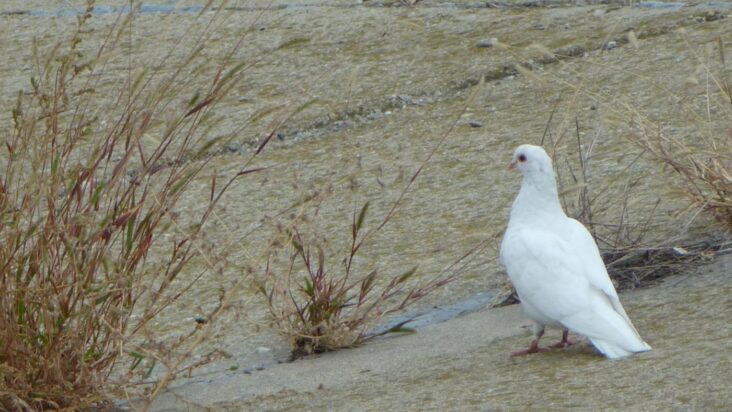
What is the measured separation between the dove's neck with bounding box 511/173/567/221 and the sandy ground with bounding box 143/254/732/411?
249 millimetres

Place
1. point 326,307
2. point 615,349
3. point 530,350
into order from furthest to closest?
point 326,307 → point 530,350 → point 615,349

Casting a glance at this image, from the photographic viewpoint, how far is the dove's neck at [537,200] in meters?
2.98

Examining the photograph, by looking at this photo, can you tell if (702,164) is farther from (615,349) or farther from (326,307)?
(326,307)

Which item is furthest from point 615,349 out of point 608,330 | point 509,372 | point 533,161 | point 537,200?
point 533,161

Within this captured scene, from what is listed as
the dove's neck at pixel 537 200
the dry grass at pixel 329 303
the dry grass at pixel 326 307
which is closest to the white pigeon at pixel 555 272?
the dove's neck at pixel 537 200

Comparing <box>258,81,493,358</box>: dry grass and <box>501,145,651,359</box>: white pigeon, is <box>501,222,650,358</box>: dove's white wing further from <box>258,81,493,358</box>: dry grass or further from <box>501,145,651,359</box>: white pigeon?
<box>258,81,493,358</box>: dry grass

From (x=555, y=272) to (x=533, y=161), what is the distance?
0.39 metres

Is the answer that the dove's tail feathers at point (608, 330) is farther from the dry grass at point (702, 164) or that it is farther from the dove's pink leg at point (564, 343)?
the dry grass at point (702, 164)

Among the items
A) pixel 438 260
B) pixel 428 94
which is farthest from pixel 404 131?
pixel 438 260

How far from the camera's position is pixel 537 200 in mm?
3004

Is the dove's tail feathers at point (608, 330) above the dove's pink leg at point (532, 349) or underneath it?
above

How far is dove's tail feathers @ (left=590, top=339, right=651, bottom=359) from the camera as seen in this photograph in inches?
98.1

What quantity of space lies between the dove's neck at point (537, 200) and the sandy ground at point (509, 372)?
0.25 metres

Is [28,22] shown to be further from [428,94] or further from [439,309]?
[439,309]
